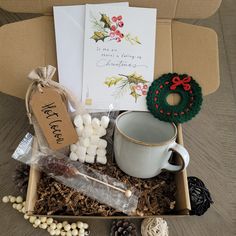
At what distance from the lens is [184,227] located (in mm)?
599

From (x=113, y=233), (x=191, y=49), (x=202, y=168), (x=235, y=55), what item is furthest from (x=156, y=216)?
(x=235, y=55)

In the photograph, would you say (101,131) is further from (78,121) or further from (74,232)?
(74,232)

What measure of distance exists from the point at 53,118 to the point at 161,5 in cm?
29

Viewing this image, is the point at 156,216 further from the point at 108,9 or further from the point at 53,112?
the point at 108,9

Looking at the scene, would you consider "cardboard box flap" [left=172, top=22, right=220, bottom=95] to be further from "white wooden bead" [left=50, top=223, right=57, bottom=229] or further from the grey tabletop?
"white wooden bead" [left=50, top=223, right=57, bottom=229]

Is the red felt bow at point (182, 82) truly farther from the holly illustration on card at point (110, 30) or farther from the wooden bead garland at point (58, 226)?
the wooden bead garland at point (58, 226)

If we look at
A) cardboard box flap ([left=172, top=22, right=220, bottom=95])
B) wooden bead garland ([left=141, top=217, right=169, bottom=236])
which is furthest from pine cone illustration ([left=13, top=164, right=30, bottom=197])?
cardboard box flap ([left=172, top=22, right=220, bottom=95])

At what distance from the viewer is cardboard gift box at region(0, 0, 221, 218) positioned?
24.7 inches

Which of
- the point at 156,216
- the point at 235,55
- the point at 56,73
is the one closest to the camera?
the point at 156,216

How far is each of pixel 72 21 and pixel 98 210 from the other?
0.35 m

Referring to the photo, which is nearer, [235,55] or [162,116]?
[162,116]

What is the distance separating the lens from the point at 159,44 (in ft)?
2.15

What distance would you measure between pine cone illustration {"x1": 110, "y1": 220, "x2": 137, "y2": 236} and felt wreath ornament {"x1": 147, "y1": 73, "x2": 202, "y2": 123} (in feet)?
0.64

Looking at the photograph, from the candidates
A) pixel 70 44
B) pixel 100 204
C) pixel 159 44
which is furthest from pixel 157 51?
pixel 100 204
